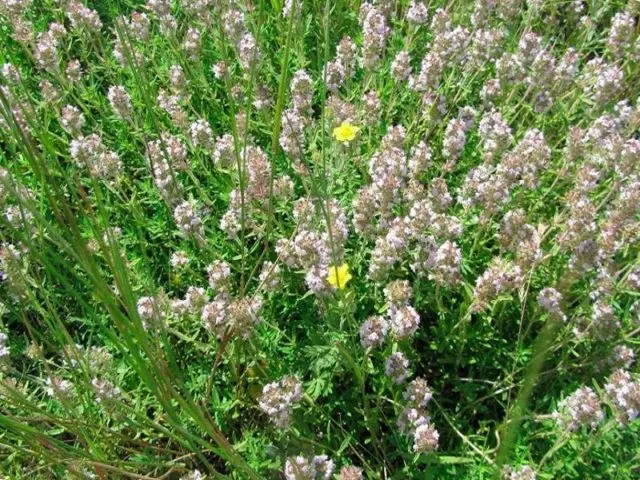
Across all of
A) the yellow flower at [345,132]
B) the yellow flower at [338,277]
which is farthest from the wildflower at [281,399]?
the yellow flower at [345,132]

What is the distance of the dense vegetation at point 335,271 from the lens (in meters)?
2.21

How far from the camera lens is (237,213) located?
271cm

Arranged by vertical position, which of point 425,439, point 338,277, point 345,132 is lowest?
point 425,439

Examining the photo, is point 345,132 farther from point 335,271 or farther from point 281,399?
point 281,399

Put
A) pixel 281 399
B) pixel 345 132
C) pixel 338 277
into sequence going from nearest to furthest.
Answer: pixel 338 277 → pixel 281 399 → pixel 345 132

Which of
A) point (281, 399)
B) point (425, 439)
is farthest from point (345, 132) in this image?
point (425, 439)

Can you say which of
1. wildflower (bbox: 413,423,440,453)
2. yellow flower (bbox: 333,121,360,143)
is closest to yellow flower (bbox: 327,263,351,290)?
wildflower (bbox: 413,423,440,453)

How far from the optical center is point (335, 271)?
2094 mm

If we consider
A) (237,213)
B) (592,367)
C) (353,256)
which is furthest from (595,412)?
(237,213)

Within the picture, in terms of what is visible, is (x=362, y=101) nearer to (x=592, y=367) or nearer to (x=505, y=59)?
(x=505, y=59)

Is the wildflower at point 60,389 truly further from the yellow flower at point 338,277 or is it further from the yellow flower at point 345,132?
the yellow flower at point 345,132

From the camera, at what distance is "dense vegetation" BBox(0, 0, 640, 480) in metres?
2.21

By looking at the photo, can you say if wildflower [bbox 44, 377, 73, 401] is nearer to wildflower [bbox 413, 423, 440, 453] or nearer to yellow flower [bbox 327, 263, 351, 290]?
yellow flower [bbox 327, 263, 351, 290]

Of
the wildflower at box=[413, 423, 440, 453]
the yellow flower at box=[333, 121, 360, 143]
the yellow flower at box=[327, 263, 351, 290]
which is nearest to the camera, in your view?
the yellow flower at box=[327, 263, 351, 290]
